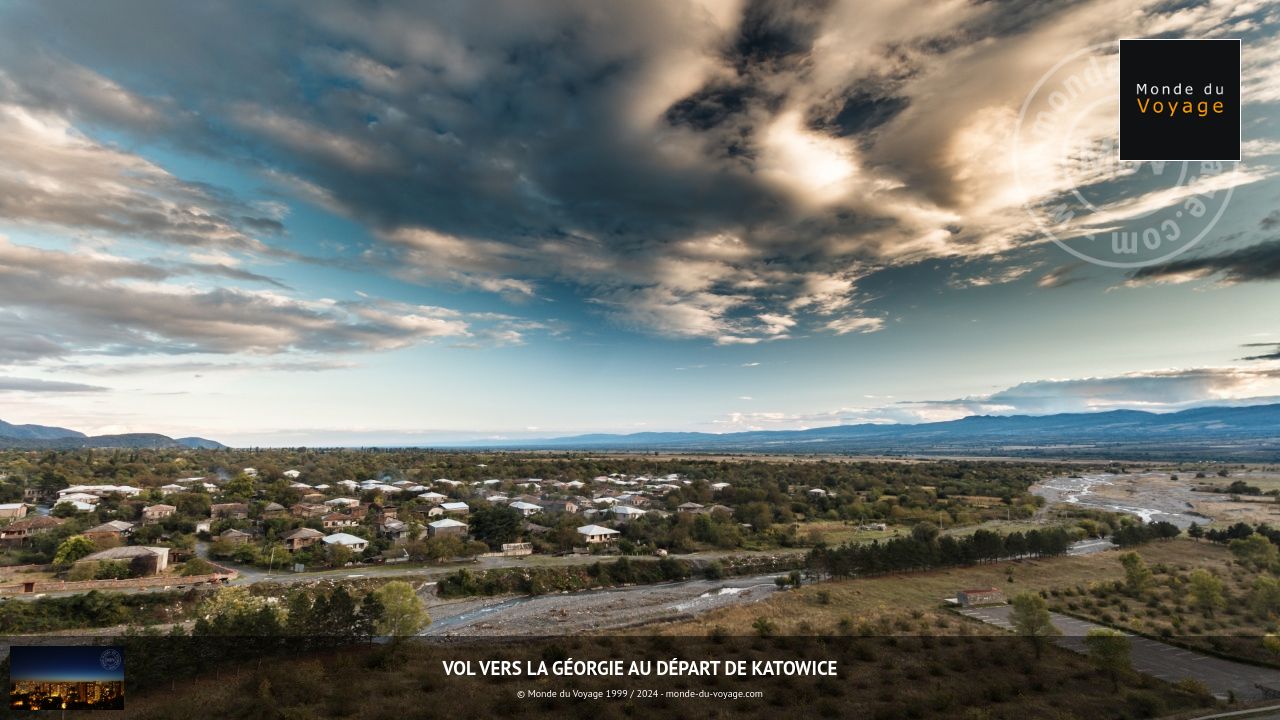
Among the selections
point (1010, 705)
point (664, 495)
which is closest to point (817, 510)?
point (664, 495)

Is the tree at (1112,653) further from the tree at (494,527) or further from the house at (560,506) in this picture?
the house at (560,506)

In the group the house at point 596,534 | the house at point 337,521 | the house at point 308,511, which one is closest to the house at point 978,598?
the house at point 596,534

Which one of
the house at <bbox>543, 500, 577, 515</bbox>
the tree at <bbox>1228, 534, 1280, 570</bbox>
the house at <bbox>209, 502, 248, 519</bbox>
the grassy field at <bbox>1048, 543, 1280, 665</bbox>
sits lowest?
the house at <bbox>543, 500, 577, 515</bbox>

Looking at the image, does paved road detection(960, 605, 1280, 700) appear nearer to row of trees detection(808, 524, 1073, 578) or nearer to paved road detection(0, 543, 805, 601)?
row of trees detection(808, 524, 1073, 578)

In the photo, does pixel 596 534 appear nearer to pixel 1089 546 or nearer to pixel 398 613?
pixel 398 613

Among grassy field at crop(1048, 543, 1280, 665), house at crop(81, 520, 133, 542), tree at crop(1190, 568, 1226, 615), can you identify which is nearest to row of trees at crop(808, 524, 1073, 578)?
grassy field at crop(1048, 543, 1280, 665)
